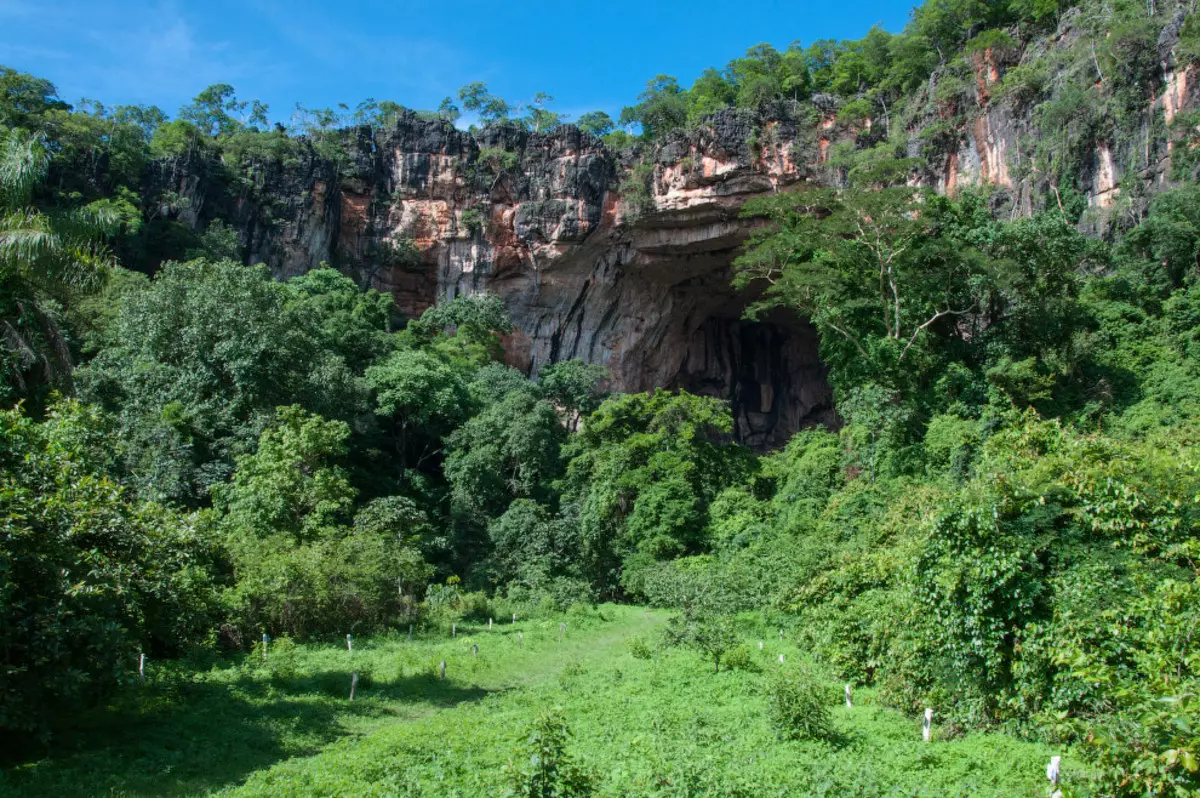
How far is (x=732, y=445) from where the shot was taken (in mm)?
25344

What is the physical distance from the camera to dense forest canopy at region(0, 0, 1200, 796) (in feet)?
23.5

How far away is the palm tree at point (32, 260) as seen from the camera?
27.6 feet

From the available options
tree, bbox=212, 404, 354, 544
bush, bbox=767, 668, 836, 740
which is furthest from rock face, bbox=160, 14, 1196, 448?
bush, bbox=767, 668, 836, 740

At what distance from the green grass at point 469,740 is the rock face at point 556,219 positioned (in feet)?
72.6

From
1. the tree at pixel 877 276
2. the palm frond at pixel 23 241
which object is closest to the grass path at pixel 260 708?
the palm frond at pixel 23 241

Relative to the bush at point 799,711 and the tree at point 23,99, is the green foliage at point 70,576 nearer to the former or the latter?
the bush at point 799,711

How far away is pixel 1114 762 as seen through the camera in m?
4.89

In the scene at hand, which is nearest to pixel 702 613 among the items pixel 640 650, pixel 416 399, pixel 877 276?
pixel 640 650

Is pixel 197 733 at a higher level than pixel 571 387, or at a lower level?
lower

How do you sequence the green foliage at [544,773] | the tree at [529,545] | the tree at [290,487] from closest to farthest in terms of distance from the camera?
the green foliage at [544,773] < the tree at [290,487] < the tree at [529,545]

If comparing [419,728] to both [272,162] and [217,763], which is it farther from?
[272,162]

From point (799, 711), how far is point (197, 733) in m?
6.00

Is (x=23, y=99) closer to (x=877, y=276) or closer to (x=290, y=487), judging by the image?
(x=290, y=487)

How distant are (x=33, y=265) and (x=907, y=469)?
51.8 ft
